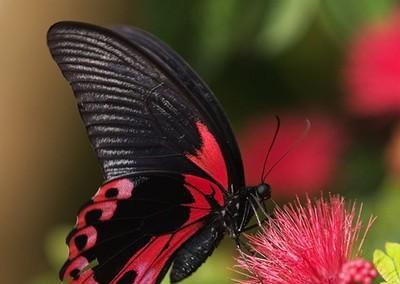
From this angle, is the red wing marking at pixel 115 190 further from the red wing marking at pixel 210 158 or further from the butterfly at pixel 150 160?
the red wing marking at pixel 210 158

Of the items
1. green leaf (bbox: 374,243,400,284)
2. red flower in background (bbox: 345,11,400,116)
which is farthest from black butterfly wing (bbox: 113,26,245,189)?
red flower in background (bbox: 345,11,400,116)

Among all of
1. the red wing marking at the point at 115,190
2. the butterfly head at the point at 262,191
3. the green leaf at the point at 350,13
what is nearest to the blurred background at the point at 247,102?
the green leaf at the point at 350,13

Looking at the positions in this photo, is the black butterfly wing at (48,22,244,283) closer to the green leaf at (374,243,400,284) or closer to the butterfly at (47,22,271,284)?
the butterfly at (47,22,271,284)

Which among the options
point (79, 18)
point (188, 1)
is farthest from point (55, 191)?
point (188, 1)

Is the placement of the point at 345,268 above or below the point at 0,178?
below

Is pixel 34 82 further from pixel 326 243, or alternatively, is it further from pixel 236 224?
pixel 326 243
